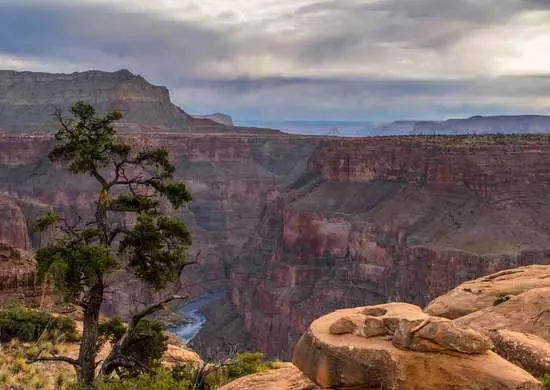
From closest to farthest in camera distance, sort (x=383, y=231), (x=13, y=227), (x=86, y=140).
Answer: (x=86, y=140) → (x=383, y=231) → (x=13, y=227)

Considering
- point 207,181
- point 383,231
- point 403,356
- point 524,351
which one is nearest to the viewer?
point 403,356

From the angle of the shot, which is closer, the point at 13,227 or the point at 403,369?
the point at 403,369

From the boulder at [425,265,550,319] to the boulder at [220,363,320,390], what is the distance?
9748mm

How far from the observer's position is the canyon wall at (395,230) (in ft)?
253

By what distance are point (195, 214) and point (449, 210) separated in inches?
3420

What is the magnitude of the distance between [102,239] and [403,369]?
444 inches

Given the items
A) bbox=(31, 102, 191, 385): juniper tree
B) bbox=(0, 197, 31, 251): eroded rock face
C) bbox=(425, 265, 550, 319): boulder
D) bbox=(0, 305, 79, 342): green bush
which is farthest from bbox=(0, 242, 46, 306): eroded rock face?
bbox=(0, 197, 31, 251): eroded rock face

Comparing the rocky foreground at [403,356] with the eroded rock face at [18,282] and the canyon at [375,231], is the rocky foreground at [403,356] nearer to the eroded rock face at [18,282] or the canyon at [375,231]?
the eroded rock face at [18,282]

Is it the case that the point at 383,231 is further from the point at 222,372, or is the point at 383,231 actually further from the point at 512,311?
the point at 222,372

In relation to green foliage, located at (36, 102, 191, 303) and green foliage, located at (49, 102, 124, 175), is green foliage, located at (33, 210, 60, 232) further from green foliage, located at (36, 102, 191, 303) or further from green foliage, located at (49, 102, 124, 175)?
green foliage, located at (49, 102, 124, 175)

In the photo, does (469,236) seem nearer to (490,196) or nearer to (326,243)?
(490,196)

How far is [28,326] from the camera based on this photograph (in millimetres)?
28922

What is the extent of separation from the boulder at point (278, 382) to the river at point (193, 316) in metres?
75.9

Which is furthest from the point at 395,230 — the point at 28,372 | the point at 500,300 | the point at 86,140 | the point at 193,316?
the point at 86,140
